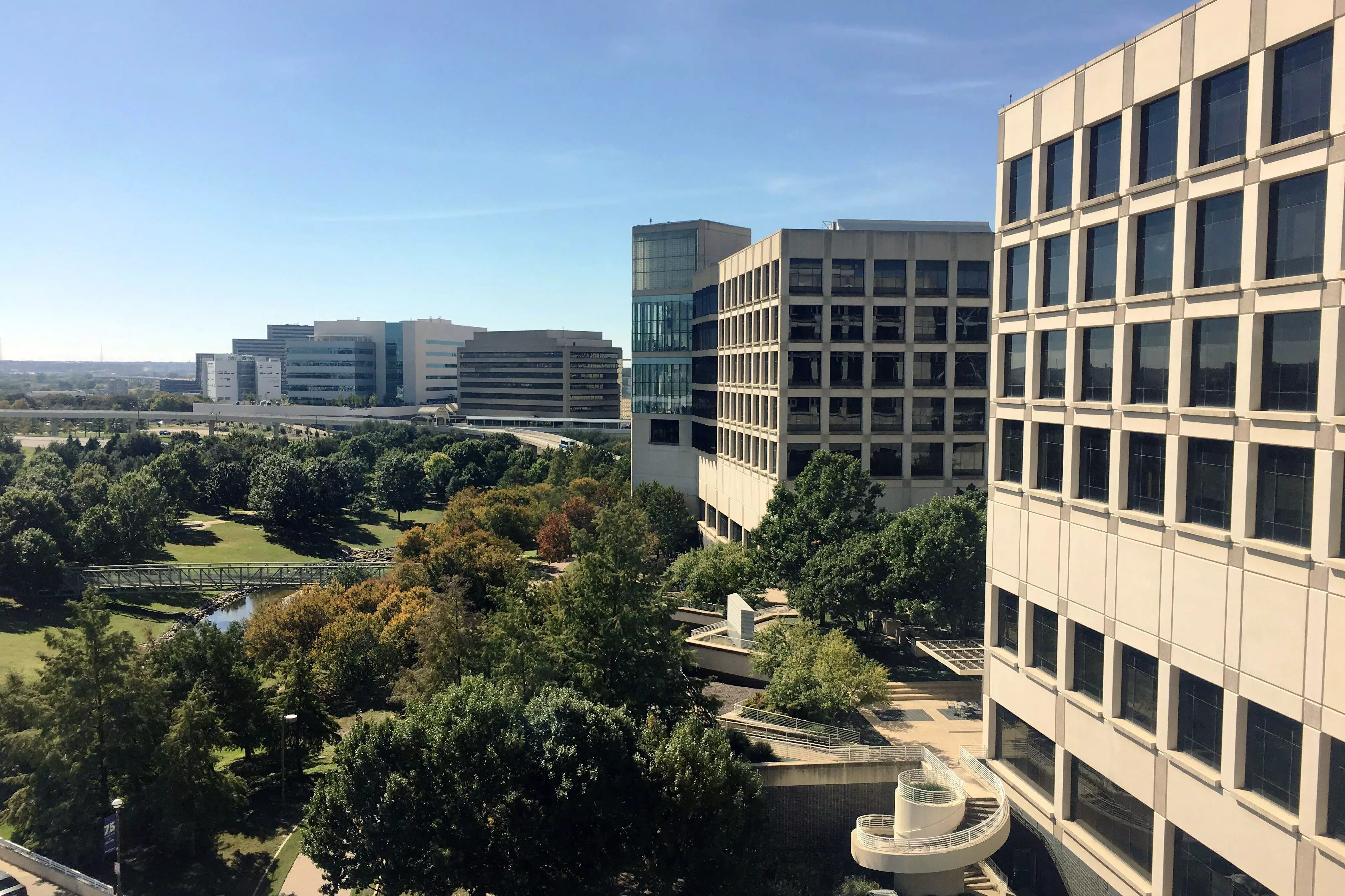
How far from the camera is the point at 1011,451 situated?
3139 cm

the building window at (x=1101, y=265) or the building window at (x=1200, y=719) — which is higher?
the building window at (x=1101, y=265)

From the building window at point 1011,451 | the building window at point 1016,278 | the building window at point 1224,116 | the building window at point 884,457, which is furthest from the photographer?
the building window at point 884,457

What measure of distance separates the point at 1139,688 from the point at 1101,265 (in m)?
12.3

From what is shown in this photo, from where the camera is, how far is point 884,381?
188ft

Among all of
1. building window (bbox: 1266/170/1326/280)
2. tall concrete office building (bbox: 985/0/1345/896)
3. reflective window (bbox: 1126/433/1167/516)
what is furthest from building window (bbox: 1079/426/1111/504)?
building window (bbox: 1266/170/1326/280)

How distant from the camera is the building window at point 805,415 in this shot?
189 ft

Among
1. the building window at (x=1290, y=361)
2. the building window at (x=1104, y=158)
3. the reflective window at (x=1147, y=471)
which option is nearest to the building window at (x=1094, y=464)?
the reflective window at (x=1147, y=471)

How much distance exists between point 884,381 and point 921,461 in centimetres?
571

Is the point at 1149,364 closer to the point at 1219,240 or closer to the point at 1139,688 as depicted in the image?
the point at 1219,240

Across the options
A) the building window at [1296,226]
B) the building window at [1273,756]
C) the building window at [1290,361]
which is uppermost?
the building window at [1296,226]

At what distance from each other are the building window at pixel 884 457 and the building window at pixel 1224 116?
116 ft

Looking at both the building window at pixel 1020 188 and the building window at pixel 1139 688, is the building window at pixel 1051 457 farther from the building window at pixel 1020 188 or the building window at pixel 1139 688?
the building window at pixel 1020 188

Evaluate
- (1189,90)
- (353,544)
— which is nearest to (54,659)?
(1189,90)

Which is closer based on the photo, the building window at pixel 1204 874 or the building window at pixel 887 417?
the building window at pixel 1204 874
